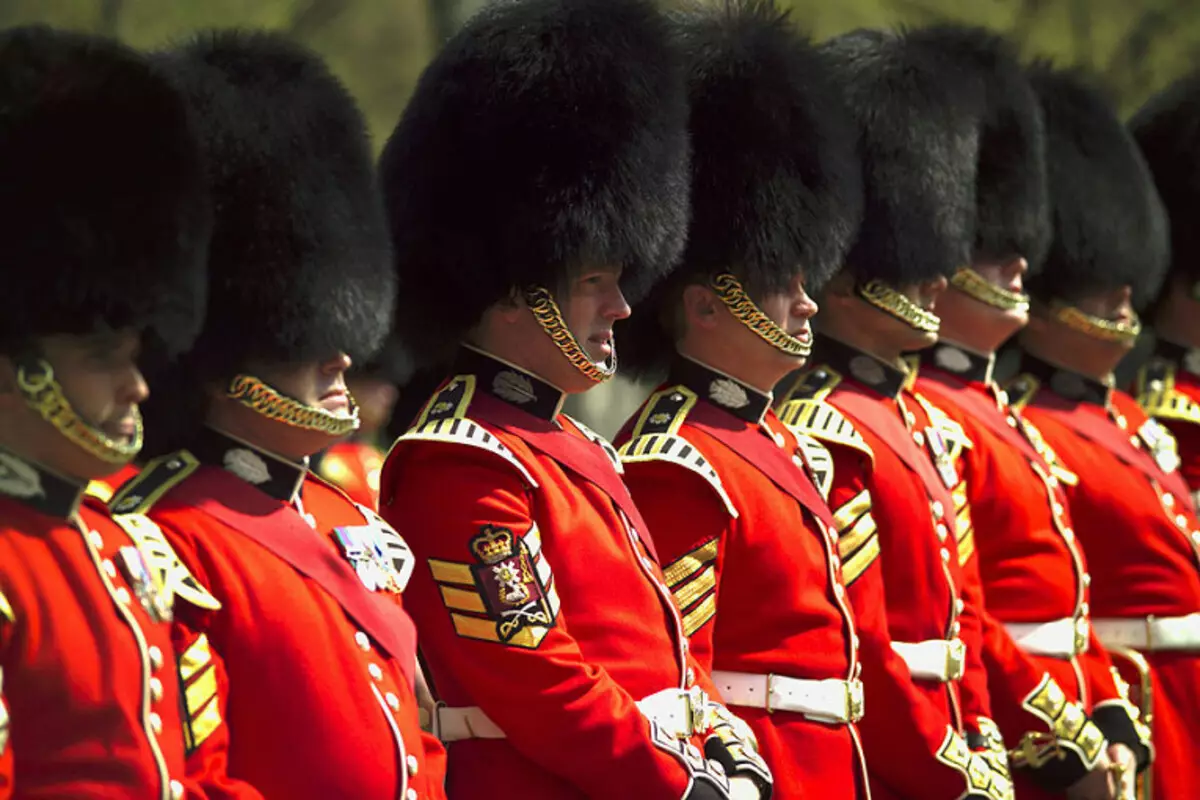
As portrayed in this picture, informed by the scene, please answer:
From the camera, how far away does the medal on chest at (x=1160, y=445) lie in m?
5.74

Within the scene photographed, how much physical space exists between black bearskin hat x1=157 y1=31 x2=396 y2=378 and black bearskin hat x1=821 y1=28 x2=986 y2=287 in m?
1.67

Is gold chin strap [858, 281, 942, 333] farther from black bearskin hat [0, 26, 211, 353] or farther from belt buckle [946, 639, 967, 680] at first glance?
black bearskin hat [0, 26, 211, 353]

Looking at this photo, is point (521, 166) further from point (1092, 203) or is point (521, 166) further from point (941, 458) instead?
point (1092, 203)

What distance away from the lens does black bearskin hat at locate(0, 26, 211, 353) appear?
8.30ft

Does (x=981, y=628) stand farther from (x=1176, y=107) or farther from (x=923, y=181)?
(x=1176, y=107)

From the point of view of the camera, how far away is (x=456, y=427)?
132 inches

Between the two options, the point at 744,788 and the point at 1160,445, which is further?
the point at 1160,445

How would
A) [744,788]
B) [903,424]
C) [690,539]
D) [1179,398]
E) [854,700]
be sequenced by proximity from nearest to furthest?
[744,788] < [690,539] < [854,700] < [903,424] < [1179,398]

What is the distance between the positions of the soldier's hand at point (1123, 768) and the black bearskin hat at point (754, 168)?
151 cm

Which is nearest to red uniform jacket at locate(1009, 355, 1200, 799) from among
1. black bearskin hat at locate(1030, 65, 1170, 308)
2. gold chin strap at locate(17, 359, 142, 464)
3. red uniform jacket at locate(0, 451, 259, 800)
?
black bearskin hat at locate(1030, 65, 1170, 308)

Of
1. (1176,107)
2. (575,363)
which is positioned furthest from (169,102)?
(1176,107)

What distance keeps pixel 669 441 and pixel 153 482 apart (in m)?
1.24

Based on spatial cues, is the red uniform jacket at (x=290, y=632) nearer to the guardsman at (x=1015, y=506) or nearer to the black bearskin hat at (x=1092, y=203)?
the guardsman at (x=1015, y=506)

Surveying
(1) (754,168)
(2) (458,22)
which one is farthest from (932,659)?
(2) (458,22)
